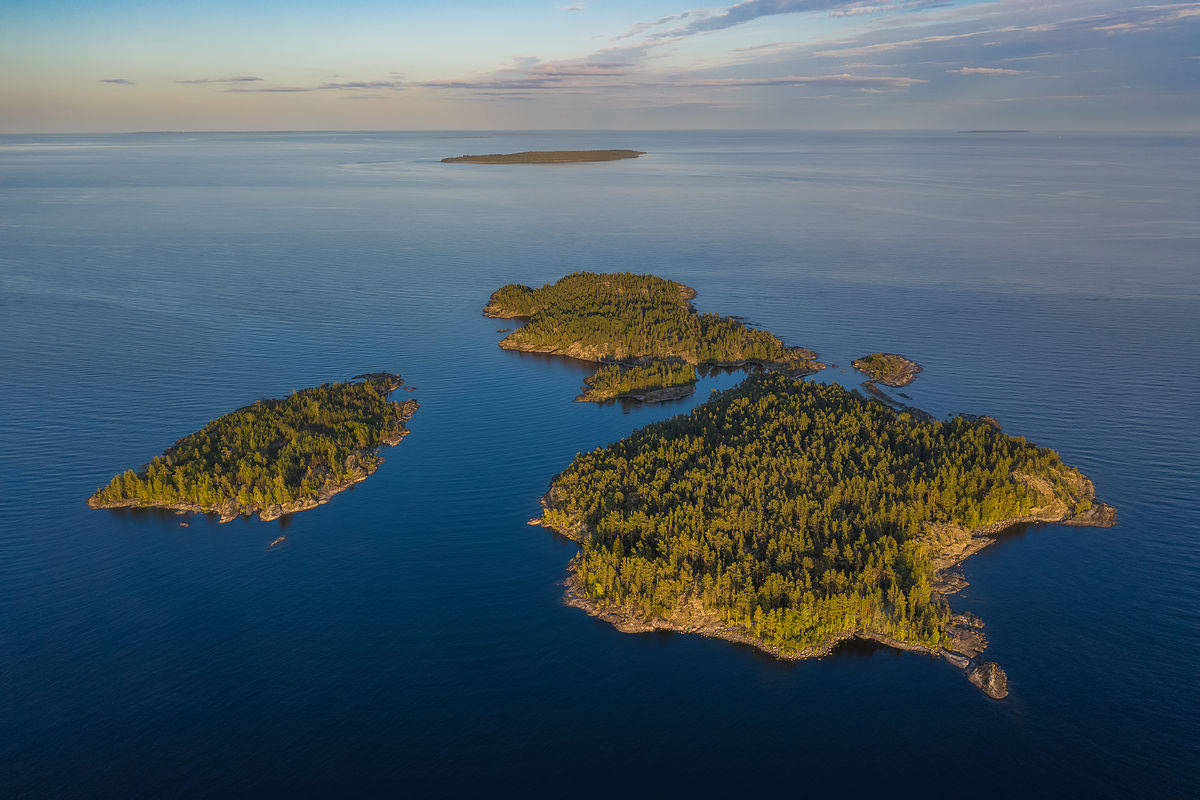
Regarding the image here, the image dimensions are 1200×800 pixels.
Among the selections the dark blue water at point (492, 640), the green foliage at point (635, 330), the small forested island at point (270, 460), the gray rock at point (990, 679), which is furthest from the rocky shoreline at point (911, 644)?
the green foliage at point (635, 330)

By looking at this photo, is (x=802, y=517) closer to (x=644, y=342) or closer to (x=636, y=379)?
(x=636, y=379)

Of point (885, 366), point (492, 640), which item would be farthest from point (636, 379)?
point (492, 640)

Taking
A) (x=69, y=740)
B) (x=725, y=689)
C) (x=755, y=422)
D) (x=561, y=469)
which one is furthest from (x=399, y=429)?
(x=725, y=689)

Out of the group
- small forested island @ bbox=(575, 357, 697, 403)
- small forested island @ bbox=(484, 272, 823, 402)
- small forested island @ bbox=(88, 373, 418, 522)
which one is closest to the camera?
small forested island @ bbox=(88, 373, 418, 522)

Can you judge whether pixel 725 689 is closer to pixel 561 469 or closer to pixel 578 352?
pixel 561 469

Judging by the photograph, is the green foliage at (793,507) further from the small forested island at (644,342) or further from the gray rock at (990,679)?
the small forested island at (644,342)

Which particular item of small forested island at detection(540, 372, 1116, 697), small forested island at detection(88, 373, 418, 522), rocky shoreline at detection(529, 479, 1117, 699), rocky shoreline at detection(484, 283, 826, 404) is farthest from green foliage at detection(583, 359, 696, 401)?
rocky shoreline at detection(529, 479, 1117, 699)

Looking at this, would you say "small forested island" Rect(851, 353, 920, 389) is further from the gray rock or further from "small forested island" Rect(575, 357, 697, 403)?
the gray rock
